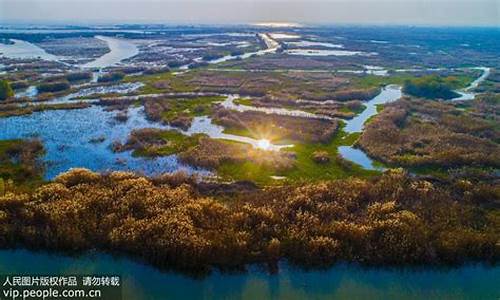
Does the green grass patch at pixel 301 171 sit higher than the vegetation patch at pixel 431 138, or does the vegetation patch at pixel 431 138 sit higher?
the vegetation patch at pixel 431 138

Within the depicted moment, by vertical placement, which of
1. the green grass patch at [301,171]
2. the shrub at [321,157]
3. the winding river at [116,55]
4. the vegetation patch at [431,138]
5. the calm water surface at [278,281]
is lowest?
the calm water surface at [278,281]

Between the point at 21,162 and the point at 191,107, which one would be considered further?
the point at 191,107

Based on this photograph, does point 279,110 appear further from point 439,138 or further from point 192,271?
point 192,271

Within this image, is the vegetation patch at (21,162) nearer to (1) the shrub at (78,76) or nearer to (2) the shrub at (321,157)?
(2) the shrub at (321,157)

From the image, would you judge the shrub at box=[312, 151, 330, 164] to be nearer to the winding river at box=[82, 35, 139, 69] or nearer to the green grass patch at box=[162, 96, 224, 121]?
the green grass patch at box=[162, 96, 224, 121]

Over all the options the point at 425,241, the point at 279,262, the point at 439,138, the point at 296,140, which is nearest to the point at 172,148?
the point at 296,140

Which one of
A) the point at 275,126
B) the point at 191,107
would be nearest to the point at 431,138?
the point at 275,126

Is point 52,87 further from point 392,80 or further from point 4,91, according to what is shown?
point 392,80

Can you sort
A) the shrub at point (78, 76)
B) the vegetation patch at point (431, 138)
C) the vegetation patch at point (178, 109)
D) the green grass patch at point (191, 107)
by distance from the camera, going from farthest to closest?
the shrub at point (78, 76), the green grass patch at point (191, 107), the vegetation patch at point (178, 109), the vegetation patch at point (431, 138)

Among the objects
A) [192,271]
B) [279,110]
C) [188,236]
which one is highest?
[279,110]

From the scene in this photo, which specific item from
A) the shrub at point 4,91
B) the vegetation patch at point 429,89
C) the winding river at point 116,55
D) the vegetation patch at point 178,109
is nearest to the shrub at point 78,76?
the winding river at point 116,55

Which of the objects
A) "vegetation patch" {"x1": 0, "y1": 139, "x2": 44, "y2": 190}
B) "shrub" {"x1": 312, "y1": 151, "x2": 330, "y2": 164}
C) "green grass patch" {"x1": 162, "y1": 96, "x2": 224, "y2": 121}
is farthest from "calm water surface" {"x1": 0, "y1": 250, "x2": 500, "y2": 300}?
"green grass patch" {"x1": 162, "y1": 96, "x2": 224, "y2": 121}
